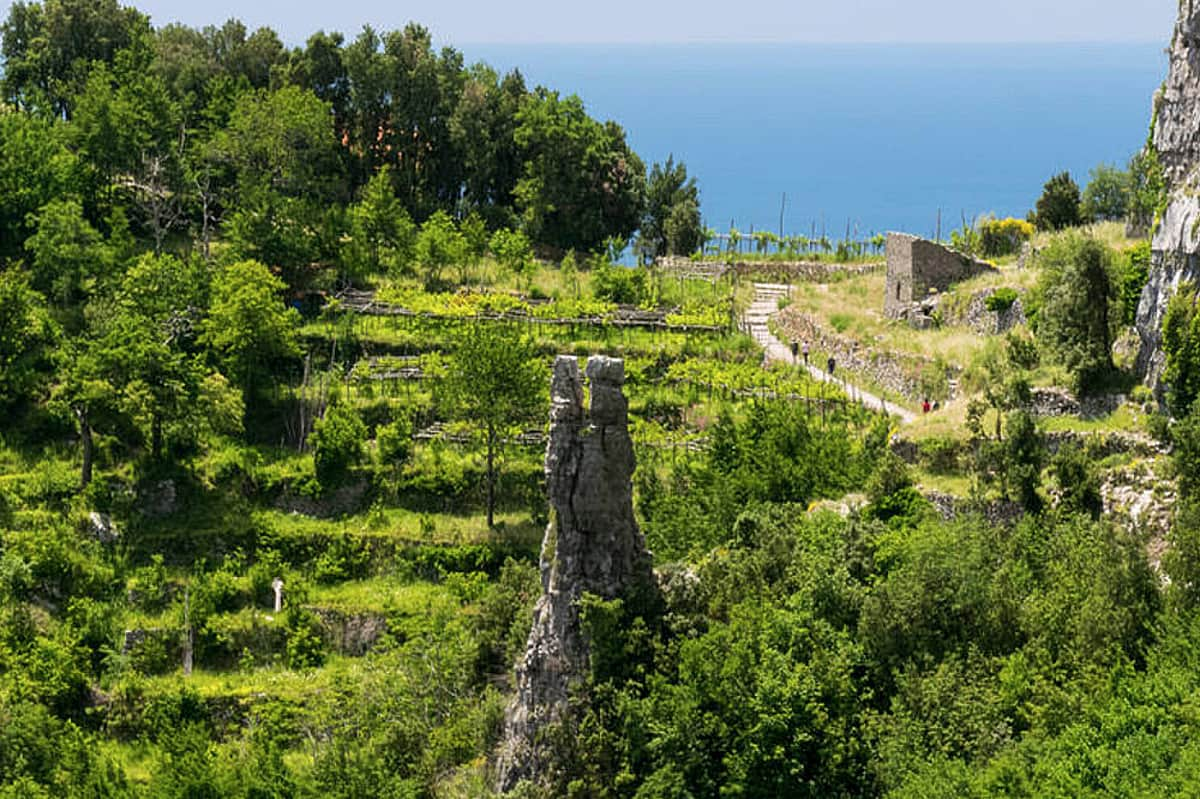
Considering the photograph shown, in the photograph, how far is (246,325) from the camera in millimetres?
55281

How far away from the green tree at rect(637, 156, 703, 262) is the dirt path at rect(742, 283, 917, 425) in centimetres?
714

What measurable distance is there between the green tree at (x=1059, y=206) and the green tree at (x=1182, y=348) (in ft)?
84.5

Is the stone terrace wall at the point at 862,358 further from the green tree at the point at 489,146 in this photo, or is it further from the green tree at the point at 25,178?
the green tree at the point at 25,178

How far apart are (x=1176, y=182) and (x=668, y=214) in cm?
3844

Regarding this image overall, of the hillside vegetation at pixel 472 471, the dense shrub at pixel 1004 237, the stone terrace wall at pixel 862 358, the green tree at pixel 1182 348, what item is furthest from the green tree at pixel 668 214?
the green tree at pixel 1182 348

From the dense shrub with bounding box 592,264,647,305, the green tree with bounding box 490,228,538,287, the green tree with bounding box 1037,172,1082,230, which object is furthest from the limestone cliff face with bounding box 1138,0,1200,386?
the green tree with bounding box 490,228,538,287

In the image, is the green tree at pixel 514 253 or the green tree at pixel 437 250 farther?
the green tree at pixel 514 253

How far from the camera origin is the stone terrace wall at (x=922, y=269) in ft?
198

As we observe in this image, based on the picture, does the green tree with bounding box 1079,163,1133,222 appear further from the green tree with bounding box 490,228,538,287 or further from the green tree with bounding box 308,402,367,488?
the green tree with bounding box 308,402,367,488

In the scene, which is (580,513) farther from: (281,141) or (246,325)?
(281,141)

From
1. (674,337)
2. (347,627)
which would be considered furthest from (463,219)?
(347,627)

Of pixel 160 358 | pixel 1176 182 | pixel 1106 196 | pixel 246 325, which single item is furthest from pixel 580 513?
pixel 1106 196

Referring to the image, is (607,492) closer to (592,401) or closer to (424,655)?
(592,401)

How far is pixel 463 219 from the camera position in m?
73.7
